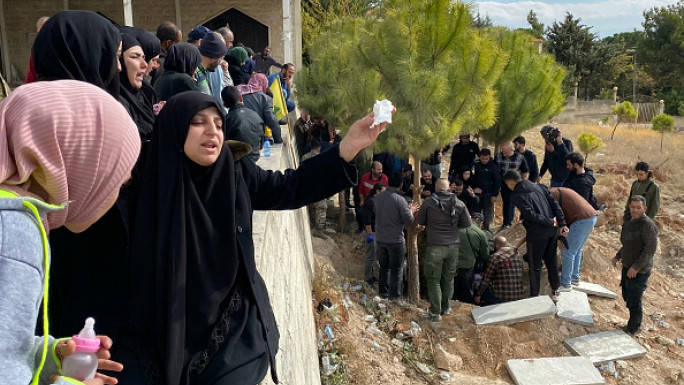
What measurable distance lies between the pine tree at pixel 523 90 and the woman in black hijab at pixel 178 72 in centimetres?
706

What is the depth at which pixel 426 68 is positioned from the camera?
679 centimetres

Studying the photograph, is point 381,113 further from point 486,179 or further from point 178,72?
point 486,179

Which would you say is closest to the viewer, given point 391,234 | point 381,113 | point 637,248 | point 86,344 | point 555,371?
point 86,344

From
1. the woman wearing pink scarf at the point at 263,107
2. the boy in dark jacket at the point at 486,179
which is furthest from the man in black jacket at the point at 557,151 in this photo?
the woman wearing pink scarf at the point at 263,107

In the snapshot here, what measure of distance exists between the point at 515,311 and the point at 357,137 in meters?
5.43

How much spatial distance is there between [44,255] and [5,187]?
14 centimetres

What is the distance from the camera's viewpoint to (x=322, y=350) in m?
5.66

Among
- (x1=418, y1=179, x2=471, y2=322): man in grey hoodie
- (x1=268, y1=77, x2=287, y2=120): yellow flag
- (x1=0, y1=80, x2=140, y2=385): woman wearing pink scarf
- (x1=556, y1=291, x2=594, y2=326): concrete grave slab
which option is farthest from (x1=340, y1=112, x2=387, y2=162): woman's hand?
(x1=268, y1=77, x2=287, y2=120): yellow flag

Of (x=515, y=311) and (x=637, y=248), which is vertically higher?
(x=637, y=248)

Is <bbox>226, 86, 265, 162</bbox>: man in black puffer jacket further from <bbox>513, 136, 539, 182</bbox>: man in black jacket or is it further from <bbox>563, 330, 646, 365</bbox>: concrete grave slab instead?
<bbox>513, 136, 539, 182</bbox>: man in black jacket

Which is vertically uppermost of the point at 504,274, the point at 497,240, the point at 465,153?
the point at 465,153

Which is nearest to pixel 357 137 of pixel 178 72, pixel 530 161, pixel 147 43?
pixel 147 43

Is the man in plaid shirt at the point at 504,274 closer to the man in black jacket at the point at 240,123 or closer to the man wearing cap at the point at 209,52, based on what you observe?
the man in black jacket at the point at 240,123

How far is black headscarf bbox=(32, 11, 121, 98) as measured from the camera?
2.35m
